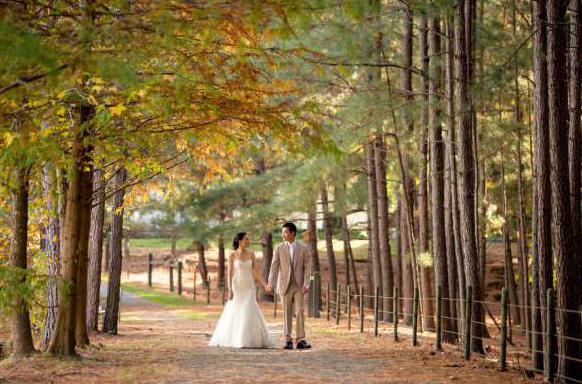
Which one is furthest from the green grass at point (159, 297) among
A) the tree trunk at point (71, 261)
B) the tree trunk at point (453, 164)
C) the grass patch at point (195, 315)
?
the tree trunk at point (71, 261)

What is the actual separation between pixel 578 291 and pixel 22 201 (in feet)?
25.2

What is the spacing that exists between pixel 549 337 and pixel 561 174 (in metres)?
2.41

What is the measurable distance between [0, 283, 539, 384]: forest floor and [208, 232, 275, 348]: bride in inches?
17.5

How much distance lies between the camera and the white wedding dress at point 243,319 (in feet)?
42.6

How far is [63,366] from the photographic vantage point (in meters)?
9.84

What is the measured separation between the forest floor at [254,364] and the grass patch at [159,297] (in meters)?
15.3

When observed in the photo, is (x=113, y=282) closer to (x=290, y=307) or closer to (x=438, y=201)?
(x=290, y=307)

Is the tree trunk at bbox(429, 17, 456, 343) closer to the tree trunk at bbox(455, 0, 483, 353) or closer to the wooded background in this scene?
the wooded background

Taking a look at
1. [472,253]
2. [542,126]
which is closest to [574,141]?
[542,126]

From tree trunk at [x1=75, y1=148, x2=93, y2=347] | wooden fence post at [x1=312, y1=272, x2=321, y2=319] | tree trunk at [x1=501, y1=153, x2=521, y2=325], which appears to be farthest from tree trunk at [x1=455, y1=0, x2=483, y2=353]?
wooden fence post at [x1=312, y1=272, x2=321, y2=319]

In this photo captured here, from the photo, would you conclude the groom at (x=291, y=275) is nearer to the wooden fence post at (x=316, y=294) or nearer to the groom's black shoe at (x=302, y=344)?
the groom's black shoe at (x=302, y=344)

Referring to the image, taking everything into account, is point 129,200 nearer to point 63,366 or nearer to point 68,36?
point 63,366

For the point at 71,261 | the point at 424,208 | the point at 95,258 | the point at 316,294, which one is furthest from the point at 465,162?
the point at 316,294

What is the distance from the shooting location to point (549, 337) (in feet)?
31.8
